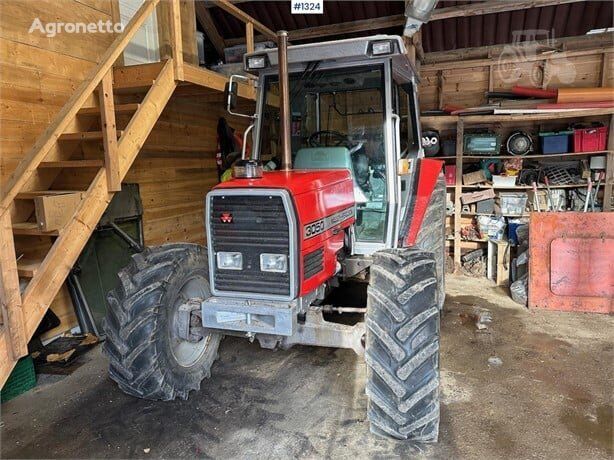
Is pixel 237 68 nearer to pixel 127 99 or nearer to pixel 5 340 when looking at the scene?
pixel 127 99

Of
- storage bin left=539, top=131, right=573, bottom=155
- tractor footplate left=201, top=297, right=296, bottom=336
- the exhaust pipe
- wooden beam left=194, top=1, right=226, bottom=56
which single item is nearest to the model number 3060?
tractor footplate left=201, top=297, right=296, bottom=336

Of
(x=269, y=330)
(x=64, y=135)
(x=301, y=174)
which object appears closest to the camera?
(x=269, y=330)

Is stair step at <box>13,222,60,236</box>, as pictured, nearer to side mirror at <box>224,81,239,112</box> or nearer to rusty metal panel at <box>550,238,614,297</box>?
side mirror at <box>224,81,239,112</box>

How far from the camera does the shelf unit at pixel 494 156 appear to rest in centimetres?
437

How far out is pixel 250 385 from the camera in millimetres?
2697

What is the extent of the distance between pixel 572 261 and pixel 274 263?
9.77 feet

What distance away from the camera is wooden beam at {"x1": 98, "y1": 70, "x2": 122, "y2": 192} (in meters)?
2.55

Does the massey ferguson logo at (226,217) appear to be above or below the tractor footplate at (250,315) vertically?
above

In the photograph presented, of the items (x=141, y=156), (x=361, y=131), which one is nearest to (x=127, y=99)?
(x=141, y=156)

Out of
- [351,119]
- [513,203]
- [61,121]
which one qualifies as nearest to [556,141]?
[513,203]

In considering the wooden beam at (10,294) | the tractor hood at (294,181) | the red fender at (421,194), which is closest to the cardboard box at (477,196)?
the red fender at (421,194)

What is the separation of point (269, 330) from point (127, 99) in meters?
2.66

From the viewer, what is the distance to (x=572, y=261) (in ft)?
12.5

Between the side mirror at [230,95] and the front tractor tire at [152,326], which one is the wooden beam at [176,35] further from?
the front tractor tire at [152,326]
